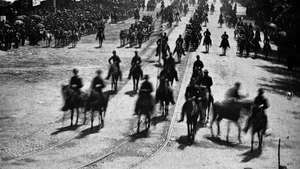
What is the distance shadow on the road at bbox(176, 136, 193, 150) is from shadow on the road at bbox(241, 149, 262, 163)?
1.95 m

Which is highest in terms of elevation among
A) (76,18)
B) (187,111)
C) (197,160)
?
(76,18)

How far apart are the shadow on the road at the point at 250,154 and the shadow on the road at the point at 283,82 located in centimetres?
968

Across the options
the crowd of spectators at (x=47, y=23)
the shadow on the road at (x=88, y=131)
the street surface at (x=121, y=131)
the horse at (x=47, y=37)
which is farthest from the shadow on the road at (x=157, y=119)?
the horse at (x=47, y=37)

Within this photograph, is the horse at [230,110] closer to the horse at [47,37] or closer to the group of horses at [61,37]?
the group of horses at [61,37]

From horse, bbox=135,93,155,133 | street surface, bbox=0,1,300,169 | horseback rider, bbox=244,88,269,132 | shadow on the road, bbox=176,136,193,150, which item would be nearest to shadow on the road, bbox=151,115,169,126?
street surface, bbox=0,1,300,169

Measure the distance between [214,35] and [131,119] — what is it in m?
31.1

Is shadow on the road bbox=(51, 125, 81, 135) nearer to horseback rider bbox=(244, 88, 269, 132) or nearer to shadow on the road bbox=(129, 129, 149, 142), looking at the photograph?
shadow on the road bbox=(129, 129, 149, 142)

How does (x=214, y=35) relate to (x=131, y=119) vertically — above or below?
above

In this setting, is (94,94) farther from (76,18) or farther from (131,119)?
(76,18)

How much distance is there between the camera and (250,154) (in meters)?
15.5

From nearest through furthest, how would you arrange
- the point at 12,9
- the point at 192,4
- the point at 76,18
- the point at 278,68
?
the point at 278,68 → the point at 12,9 → the point at 76,18 → the point at 192,4

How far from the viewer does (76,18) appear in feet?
155

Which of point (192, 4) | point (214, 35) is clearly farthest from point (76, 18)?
point (192, 4)

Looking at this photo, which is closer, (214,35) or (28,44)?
(28,44)
